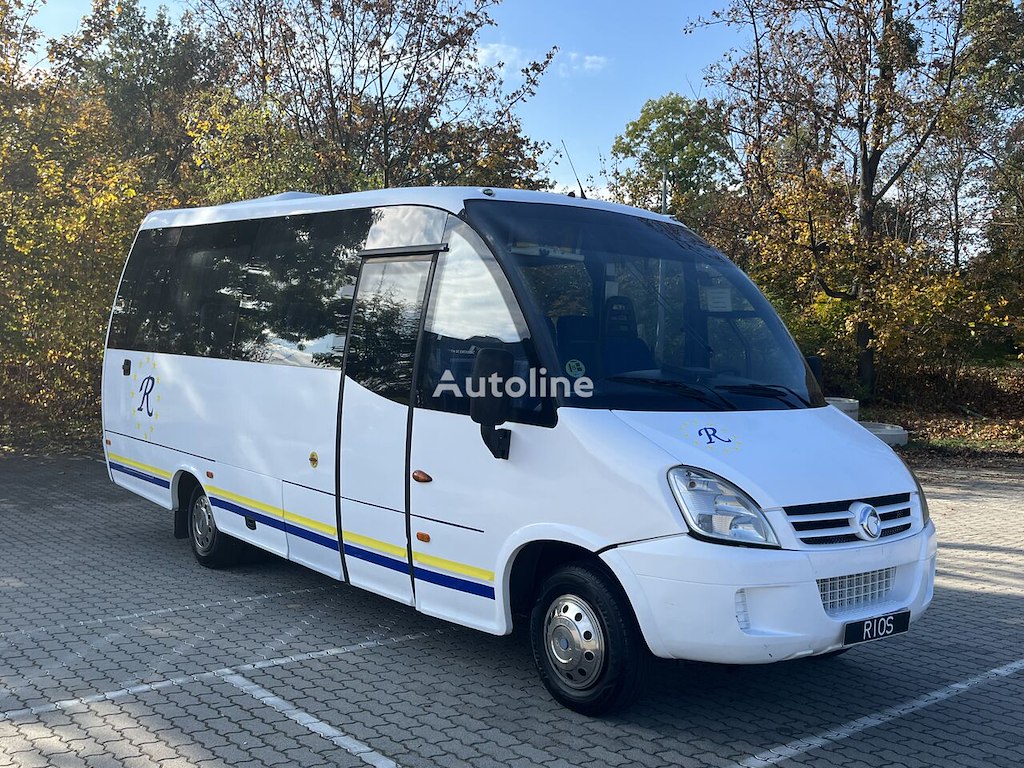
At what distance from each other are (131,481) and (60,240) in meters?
6.17

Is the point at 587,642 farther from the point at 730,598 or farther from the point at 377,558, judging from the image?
the point at 377,558

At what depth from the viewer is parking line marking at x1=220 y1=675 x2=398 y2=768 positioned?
4.52m

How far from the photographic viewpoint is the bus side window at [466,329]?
518 cm

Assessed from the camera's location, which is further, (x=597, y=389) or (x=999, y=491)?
(x=999, y=491)

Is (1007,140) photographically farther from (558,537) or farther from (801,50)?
(558,537)

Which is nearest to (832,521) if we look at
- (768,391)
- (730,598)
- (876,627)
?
(876,627)

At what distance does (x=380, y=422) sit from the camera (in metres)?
6.07

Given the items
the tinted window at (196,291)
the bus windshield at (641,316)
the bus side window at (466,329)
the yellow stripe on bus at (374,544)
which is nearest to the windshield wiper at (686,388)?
the bus windshield at (641,316)

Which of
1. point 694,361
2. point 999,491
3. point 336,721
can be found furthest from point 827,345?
point 336,721

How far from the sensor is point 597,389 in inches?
199

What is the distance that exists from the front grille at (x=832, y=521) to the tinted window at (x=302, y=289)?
3200 millimetres

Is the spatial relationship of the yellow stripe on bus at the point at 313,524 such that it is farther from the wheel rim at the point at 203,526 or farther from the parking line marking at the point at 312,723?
the wheel rim at the point at 203,526

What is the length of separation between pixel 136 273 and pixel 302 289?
3297 millimetres

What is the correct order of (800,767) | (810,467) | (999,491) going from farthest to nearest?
(999,491)
(810,467)
(800,767)
